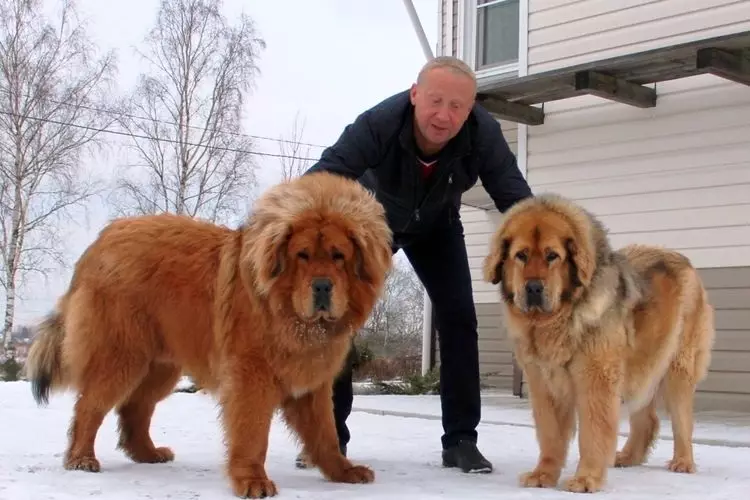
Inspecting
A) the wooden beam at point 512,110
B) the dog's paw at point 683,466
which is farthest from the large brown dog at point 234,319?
the wooden beam at point 512,110

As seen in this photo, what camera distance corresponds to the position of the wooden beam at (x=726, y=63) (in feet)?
24.1

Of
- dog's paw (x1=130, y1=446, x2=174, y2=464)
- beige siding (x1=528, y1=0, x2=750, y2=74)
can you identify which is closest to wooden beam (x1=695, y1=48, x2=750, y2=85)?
beige siding (x1=528, y1=0, x2=750, y2=74)

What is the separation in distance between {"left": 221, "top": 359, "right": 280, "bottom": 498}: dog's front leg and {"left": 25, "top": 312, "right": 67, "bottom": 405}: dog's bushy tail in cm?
116

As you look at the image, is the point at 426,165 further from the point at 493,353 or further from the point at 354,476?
the point at 493,353

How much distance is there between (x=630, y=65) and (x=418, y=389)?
14.9ft

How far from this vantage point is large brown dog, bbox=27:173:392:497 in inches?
143

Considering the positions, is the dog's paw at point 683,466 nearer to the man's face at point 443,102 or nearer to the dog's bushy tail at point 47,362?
the man's face at point 443,102

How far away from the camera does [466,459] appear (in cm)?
441

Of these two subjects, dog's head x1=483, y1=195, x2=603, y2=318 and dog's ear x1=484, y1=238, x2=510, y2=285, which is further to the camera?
dog's ear x1=484, y1=238, x2=510, y2=285

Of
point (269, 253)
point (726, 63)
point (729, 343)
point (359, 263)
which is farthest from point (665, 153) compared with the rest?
point (269, 253)

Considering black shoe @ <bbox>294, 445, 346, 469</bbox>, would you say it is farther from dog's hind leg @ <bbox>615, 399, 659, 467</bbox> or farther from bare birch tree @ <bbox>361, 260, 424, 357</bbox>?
bare birch tree @ <bbox>361, 260, 424, 357</bbox>

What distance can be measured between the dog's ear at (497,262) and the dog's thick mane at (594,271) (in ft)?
0.11

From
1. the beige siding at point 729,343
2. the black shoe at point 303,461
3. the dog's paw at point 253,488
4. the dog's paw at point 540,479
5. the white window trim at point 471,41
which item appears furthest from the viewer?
the white window trim at point 471,41

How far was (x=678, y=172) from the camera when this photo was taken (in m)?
8.74
